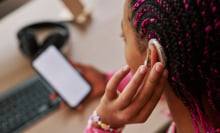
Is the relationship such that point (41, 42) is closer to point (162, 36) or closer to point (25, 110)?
point (25, 110)

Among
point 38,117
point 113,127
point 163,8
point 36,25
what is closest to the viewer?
point 163,8

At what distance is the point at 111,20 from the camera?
4.47 ft

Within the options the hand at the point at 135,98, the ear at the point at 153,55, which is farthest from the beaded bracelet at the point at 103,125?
the ear at the point at 153,55

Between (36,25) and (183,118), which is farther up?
(36,25)

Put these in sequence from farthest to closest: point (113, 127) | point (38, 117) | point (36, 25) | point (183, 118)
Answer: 1. point (36, 25)
2. point (38, 117)
3. point (113, 127)
4. point (183, 118)

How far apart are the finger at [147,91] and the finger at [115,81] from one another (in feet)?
0.20

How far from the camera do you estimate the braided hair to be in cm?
57

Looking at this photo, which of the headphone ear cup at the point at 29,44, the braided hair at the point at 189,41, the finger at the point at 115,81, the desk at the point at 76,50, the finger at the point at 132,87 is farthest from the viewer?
the headphone ear cup at the point at 29,44

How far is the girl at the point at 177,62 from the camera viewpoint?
58 centimetres

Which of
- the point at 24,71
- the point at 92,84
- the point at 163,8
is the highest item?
the point at 163,8

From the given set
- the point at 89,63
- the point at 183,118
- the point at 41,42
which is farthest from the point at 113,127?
the point at 41,42

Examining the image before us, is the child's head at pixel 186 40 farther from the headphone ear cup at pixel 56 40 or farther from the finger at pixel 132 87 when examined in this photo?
the headphone ear cup at pixel 56 40

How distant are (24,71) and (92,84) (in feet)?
0.78

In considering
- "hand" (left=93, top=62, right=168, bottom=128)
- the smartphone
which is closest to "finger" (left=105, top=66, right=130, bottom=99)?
"hand" (left=93, top=62, right=168, bottom=128)
